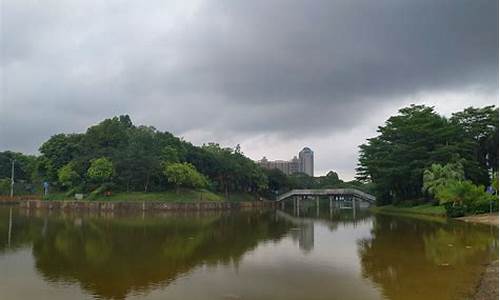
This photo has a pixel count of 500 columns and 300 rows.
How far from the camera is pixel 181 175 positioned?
199ft

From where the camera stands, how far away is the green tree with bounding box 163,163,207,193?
60.5 metres

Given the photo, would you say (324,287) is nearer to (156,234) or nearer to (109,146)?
(156,234)

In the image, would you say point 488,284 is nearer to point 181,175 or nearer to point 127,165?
point 181,175

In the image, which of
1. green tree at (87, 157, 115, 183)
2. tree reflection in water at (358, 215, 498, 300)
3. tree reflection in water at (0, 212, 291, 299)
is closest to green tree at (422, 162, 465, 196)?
tree reflection in water at (358, 215, 498, 300)

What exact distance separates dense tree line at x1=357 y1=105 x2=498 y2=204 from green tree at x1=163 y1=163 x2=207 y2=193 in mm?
22750

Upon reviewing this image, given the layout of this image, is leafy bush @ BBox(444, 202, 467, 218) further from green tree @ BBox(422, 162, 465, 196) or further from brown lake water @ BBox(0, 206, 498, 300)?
brown lake water @ BBox(0, 206, 498, 300)

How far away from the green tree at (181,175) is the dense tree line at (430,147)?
22.7 m

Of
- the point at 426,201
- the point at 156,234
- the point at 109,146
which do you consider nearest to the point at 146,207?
the point at 109,146

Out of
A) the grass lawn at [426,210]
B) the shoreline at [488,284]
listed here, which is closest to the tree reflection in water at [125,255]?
the shoreline at [488,284]

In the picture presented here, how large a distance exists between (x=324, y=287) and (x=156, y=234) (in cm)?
1538

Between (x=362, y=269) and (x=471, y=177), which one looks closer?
(x=362, y=269)

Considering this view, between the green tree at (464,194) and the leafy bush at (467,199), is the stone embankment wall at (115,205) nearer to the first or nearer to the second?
the green tree at (464,194)

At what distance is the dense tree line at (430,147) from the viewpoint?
4950cm

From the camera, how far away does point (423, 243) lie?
2108 centimetres
